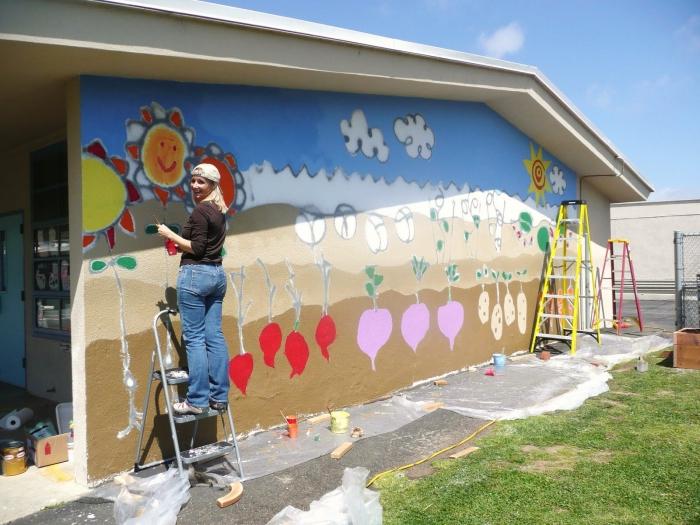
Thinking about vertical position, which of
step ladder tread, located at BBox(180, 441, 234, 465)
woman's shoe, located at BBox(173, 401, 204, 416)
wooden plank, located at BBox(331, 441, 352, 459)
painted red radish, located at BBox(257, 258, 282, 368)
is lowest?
wooden plank, located at BBox(331, 441, 352, 459)

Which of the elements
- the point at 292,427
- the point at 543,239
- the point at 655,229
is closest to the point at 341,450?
the point at 292,427

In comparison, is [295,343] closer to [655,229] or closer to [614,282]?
[614,282]

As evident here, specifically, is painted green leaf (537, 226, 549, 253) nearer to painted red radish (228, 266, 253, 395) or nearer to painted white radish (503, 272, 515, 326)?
painted white radish (503, 272, 515, 326)

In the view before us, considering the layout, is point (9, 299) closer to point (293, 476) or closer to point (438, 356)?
point (293, 476)

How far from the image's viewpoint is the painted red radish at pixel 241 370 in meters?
5.25

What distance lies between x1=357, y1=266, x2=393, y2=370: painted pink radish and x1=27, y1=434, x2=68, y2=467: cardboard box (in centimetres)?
310

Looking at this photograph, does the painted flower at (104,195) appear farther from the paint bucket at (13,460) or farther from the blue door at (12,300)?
the blue door at (12,300)

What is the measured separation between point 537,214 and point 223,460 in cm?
749

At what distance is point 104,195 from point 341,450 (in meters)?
2.88

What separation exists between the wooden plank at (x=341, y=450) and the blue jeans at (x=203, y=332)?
1118 mm

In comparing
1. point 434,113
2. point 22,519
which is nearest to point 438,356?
point 434,113

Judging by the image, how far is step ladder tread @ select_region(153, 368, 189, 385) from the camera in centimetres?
432

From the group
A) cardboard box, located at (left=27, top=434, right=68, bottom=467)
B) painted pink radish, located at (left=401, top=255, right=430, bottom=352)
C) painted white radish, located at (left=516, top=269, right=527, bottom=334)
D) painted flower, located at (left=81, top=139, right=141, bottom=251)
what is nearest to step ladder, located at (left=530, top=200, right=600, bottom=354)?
painted white radish, located at (left=516, top=269, right=527, bottom=334)

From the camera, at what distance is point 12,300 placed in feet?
24.7
